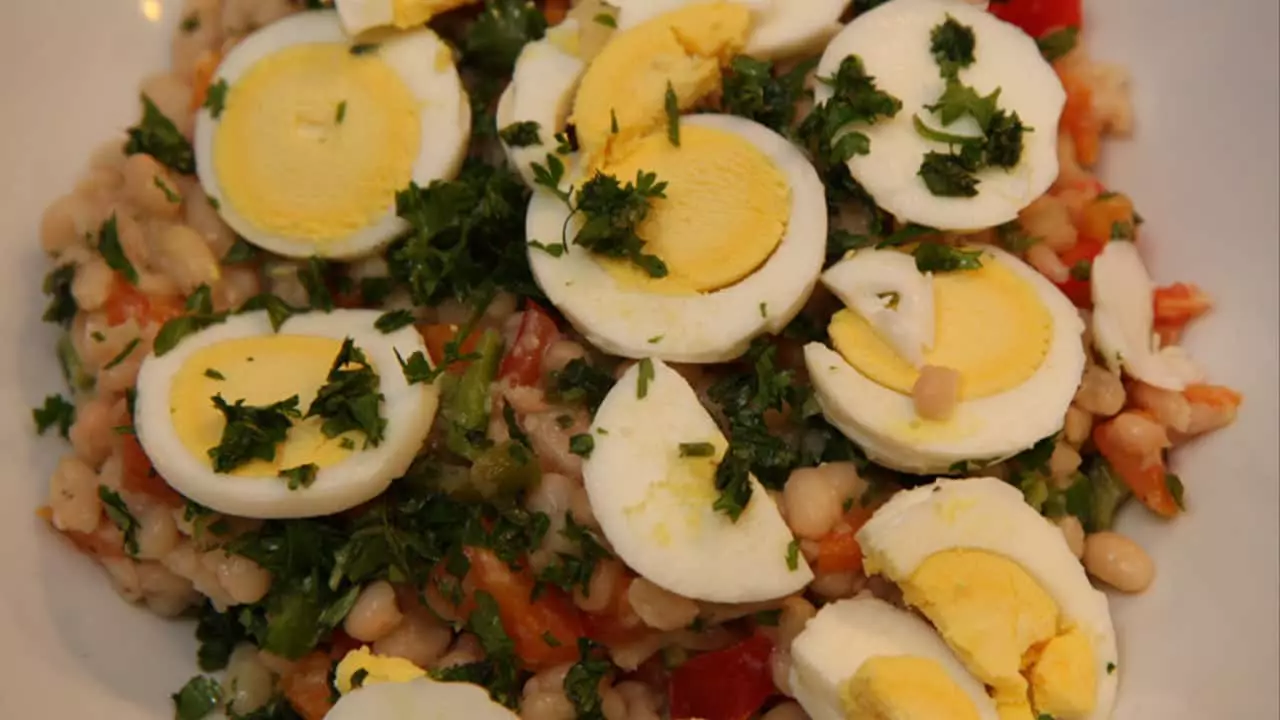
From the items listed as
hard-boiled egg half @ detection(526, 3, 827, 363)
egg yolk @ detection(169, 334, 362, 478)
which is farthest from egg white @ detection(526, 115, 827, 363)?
egg yolk @ detection(169, 334, 362, 478)

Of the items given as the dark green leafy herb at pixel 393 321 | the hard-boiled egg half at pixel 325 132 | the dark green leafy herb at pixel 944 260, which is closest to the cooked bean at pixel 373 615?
the dark green leafy herb at pixel 393 321

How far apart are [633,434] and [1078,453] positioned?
1117 millimetres

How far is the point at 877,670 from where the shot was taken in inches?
86.3

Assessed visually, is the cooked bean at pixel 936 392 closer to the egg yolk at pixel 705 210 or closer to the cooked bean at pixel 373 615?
the egg yolk at pixel 705 210

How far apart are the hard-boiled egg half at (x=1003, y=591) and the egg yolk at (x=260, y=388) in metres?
1.19

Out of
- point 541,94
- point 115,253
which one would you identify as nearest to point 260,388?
point 115,253

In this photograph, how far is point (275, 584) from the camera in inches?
103

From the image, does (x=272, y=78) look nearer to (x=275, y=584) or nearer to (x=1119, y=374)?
(x=275, y=584)

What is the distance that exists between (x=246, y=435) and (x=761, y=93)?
143 cm

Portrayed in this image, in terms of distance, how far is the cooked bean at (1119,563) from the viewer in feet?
8.43

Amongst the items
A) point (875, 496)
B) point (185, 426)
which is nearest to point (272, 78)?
point (185, 426)

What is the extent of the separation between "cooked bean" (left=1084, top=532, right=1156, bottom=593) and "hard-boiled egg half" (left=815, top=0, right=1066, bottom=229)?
30.5 inches

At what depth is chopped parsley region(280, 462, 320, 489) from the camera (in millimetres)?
2438

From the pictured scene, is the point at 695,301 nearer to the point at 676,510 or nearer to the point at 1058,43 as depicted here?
the point at 676,510
